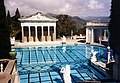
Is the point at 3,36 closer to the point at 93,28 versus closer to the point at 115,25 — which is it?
the point at 115,25

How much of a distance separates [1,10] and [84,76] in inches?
329

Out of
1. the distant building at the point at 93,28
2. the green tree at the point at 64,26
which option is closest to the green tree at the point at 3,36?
the distant building at the point at 93,28

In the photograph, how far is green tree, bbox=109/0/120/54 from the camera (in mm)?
8875

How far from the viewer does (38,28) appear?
139 ft

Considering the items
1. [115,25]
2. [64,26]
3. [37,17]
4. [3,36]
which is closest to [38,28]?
[37,17]

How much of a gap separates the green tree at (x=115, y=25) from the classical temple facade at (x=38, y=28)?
3163 cm

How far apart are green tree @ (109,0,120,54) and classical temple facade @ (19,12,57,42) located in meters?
31.6

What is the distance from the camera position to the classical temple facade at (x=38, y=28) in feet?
131

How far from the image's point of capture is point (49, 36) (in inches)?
1640

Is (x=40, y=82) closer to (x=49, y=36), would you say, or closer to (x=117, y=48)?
(x=117, y=48)

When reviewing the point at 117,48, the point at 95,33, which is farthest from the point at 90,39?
the point at 117,48

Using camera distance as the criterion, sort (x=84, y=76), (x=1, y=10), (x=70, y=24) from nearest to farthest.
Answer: (x=1, y=10) → (x=84, y=76) → (x=70, y=24)

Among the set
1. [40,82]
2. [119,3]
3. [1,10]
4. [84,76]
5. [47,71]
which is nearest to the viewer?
[119,3]

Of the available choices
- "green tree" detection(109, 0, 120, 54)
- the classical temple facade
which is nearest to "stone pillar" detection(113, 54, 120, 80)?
"green tree" detection(109, 0, 120, 54)
